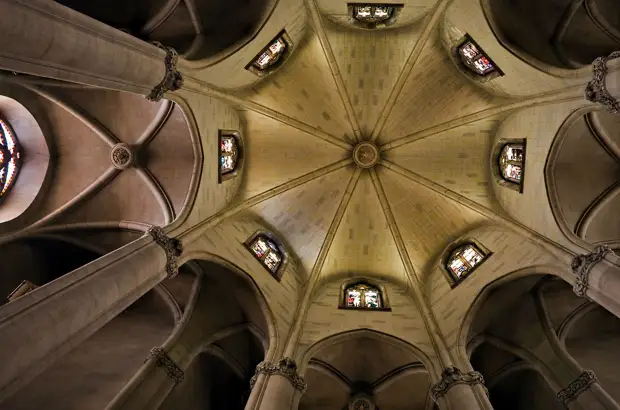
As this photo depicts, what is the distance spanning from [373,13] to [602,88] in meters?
7.88

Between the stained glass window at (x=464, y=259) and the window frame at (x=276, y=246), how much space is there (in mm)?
5362

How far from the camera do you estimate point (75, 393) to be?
11844 millimetres

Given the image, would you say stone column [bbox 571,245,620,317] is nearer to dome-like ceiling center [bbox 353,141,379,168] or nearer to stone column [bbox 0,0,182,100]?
dome-like ceiling center [bbox 353,141,379,168]

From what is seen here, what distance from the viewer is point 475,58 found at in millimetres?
15141

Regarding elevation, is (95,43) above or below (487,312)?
below

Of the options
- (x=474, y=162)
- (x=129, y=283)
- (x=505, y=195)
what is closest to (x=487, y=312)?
(x=505, y=195)

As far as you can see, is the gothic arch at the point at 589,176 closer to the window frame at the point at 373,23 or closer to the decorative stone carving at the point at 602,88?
the decorative stone carving at the point at 602,88

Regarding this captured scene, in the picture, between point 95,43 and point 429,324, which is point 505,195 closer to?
point 429,324

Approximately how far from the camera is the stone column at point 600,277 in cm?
925

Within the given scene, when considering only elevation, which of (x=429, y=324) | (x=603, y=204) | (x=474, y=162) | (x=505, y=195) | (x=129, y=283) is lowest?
(x=129, y=283)

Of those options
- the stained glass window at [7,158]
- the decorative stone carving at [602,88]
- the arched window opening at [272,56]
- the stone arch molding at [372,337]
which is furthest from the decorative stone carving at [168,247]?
the decorative stone carving at [602,88]

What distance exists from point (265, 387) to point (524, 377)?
7.21 meters

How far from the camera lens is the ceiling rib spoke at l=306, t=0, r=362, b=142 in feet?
48.7

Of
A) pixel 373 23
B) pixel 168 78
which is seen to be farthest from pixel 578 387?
pixel 373 23
